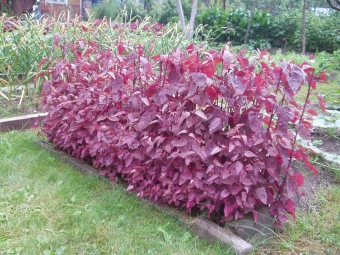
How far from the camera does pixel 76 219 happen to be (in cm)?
245

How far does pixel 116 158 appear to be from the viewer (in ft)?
9.25

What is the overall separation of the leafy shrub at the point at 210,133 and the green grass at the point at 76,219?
0.16m

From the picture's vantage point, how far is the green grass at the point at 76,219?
2215mm

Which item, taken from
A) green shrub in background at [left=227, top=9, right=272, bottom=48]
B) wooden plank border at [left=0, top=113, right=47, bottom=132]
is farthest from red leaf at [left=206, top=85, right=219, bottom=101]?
green shrub in background at [left=227, top=9, right=272, bottom=48]

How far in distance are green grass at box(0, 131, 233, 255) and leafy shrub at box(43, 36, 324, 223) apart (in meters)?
0.16

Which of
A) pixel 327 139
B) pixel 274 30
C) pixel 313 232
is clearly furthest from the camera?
pixel 274 30

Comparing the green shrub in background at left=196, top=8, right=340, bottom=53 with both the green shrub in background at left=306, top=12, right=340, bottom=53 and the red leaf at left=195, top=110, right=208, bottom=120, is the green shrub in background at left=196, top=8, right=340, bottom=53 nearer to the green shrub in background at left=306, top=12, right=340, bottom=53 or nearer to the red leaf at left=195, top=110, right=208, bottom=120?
the green shrub in background at left=306, top=12, right=340, bottom=53

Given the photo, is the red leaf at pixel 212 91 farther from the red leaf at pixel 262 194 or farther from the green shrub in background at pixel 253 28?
the green shrub in background at pixel 253 28

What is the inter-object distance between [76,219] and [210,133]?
985mm

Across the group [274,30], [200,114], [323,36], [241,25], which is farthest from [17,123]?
[323,36]

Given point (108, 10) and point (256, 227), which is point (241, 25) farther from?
point (256, 227)

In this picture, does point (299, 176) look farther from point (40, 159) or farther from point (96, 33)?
point (96, 33)

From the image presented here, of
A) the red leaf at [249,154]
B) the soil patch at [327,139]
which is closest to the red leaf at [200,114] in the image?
the red leaf at [249,154]

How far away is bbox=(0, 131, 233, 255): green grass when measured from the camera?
2.21 meters
